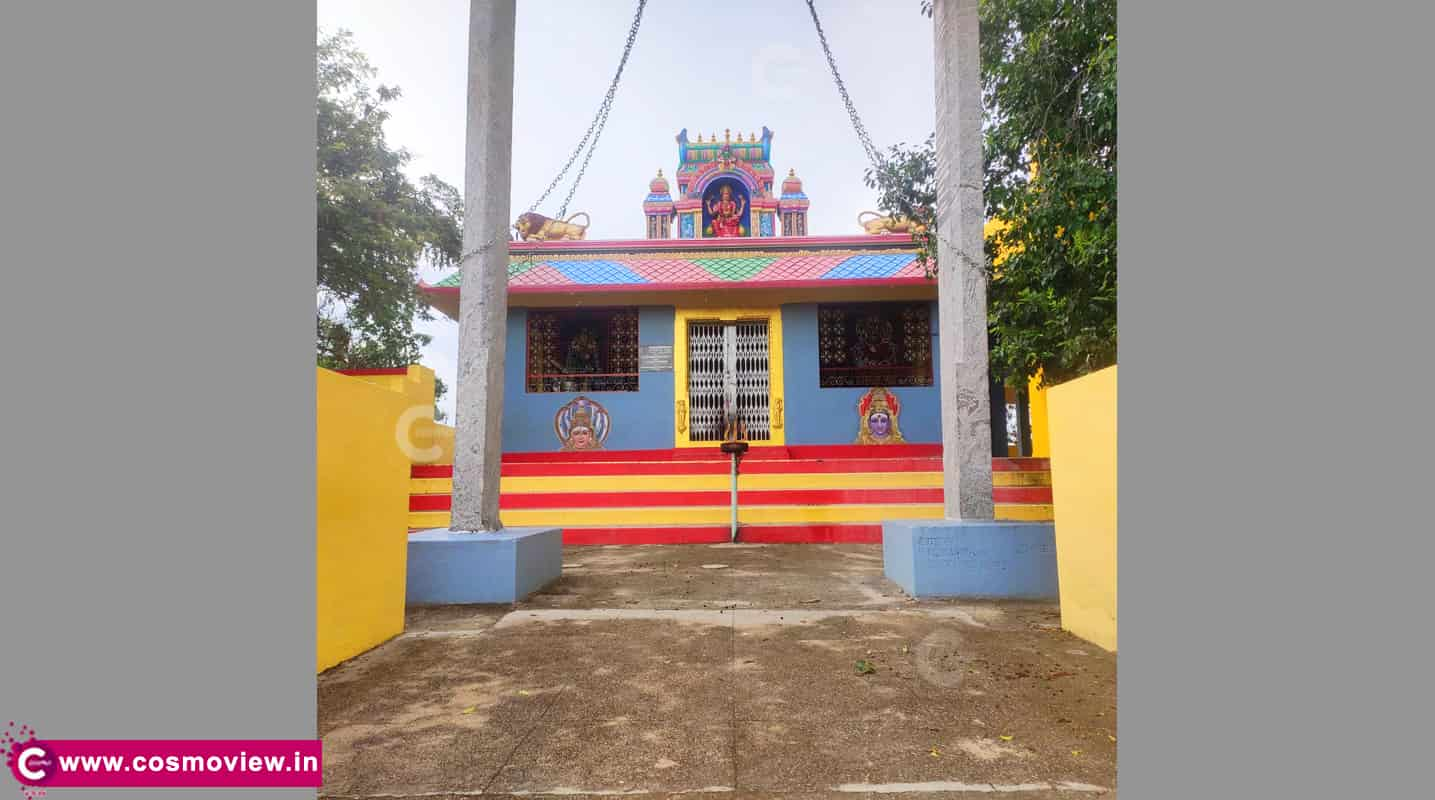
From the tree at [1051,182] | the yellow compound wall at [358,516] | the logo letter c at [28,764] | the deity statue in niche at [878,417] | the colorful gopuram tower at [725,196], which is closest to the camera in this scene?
the logo letter c at [28,764]

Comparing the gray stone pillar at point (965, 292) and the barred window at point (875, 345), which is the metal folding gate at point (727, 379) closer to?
the barred window at point (875, 345)

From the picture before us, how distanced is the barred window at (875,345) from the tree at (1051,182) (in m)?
4.16

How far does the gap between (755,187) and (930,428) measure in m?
6.26

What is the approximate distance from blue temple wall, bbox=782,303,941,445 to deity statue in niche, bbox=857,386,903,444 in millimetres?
84

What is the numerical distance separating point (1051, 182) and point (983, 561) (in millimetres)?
3197

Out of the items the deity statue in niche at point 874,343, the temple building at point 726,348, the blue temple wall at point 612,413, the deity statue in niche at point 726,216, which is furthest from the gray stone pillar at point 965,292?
the deity statue in niche at point 726,216

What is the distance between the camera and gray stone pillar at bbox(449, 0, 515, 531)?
4.62m

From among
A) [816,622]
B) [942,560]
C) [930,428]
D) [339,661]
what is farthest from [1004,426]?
[339,661]

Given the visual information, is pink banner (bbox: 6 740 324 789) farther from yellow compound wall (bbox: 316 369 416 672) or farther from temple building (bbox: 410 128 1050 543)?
temple building (bbox: 410 128 1050 543)

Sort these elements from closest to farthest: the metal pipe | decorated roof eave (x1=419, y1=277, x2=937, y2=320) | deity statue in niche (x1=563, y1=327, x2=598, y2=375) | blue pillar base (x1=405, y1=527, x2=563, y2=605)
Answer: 1. blue pillar base (x1=405, y1=527, x2=563, y2=605)
2. the metal pipe
3. decorated roof eave (x1=419, y1=277, x2=937, y2=320)
4. deity statue in niche (x1=563, y1=327, x2=598, y2=375)

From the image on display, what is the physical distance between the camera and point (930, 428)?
11102 millimetres

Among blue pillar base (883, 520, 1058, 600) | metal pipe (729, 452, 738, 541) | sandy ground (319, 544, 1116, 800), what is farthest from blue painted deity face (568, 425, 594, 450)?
blue pillar base (883, 520, 1058, 600)

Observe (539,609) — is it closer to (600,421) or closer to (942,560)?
(942,560)

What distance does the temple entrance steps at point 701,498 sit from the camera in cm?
780
